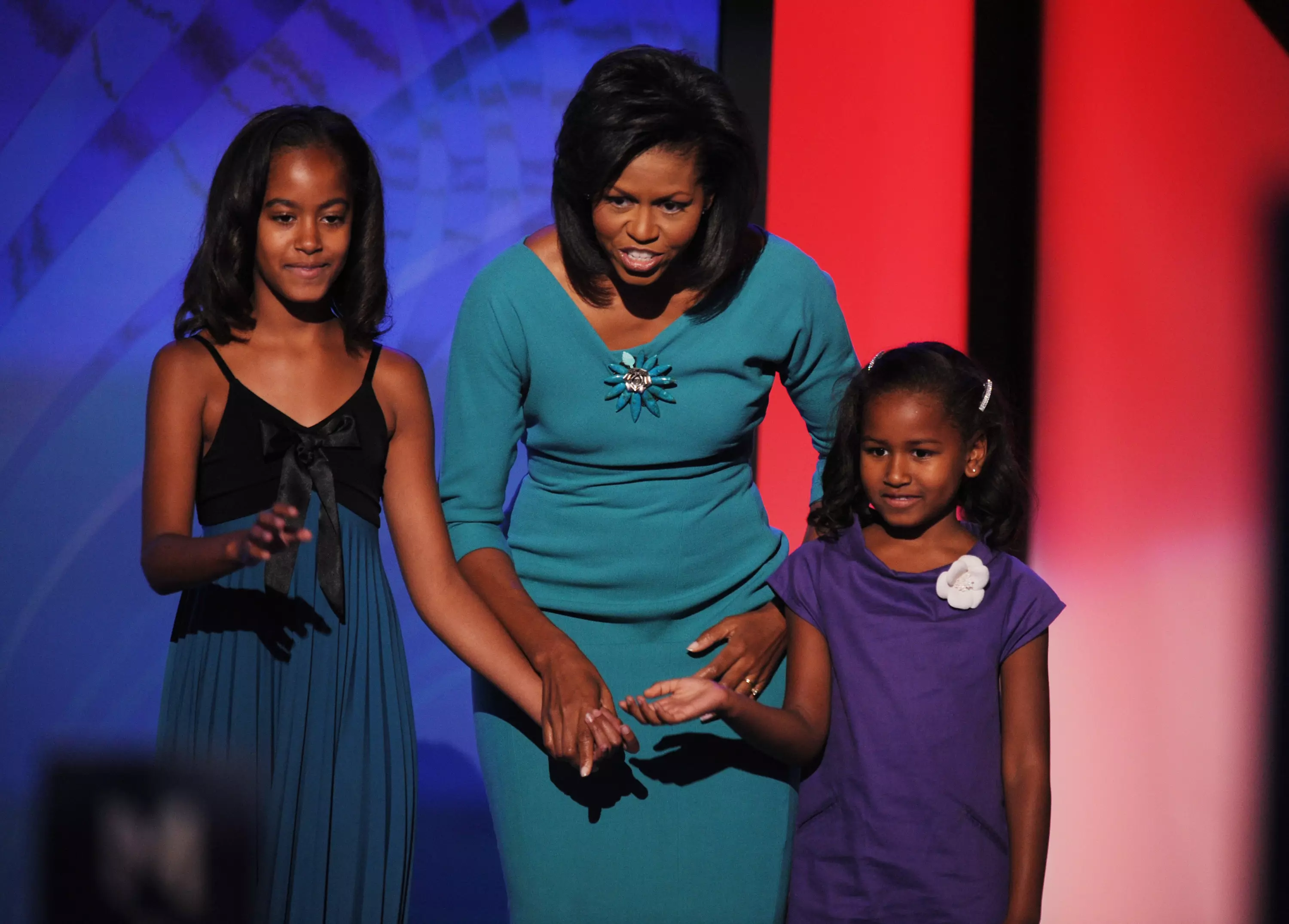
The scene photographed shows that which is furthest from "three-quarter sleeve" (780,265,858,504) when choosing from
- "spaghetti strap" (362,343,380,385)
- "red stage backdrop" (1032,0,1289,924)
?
"red stage backdrop" (1032,0,1289,924)

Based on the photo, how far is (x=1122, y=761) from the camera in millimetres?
3186

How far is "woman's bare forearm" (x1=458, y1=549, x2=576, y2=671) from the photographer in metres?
1.73

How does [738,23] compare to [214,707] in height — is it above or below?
above

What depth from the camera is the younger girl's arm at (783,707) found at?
1571 mm

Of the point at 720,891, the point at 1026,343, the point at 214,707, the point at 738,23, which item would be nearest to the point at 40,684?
the point at 214,707

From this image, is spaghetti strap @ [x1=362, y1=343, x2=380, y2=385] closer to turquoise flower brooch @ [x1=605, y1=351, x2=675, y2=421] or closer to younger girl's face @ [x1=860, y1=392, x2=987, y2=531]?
turquoise flower brooch @ [x1=605, y1=351, x2=675, y2=421]

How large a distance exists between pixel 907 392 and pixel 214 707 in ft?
3.34

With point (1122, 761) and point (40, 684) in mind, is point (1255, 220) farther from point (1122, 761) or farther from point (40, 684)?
point (40, 684)

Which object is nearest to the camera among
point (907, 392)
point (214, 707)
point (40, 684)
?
point (214, 707)

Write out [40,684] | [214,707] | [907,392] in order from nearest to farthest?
[214,707]
[907,392]
[40,684]

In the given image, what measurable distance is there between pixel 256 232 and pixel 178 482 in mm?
369

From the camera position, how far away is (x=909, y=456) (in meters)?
1.82

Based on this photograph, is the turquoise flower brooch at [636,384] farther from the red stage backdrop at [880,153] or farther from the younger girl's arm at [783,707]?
the red stage backdrop at [880,153]

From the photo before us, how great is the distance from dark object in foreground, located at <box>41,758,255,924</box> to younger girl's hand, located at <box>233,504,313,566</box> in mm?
385
